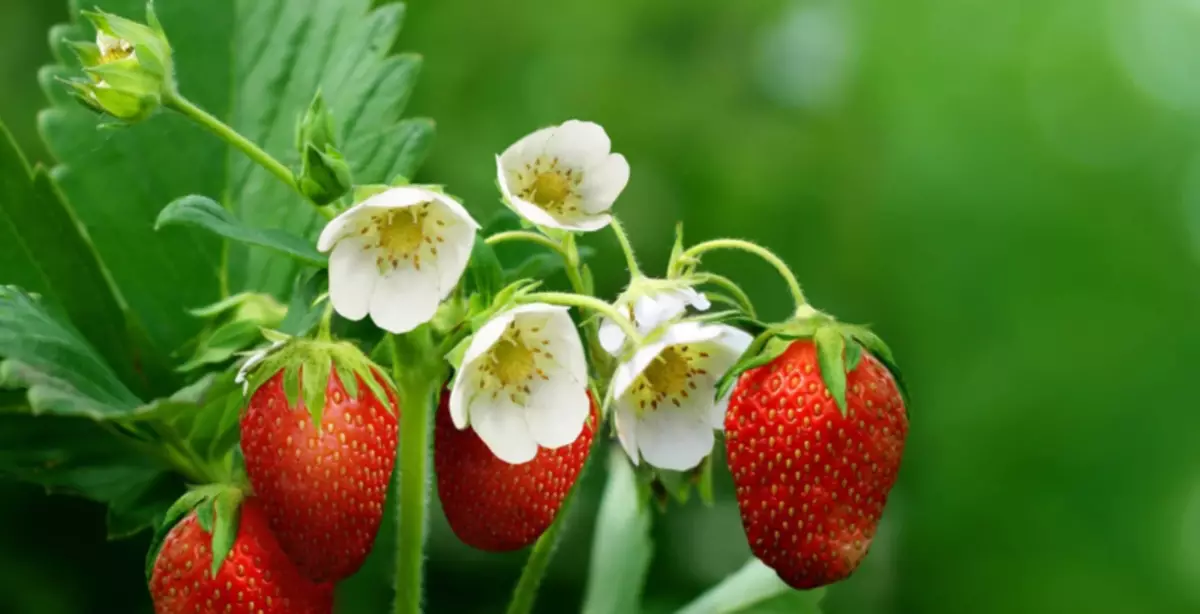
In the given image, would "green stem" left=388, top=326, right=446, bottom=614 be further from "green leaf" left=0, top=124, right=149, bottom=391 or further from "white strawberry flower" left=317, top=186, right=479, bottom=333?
"green leaf" left=0, top=124, right=149, bottom=391

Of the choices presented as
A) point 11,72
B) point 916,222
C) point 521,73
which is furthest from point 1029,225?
point 11,72

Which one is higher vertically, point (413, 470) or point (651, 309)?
point (651, 309)

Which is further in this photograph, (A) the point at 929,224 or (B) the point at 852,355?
(A) the point at 929,224

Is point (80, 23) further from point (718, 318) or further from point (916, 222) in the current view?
point (916, 222)

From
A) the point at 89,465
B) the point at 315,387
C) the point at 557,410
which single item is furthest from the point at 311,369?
the point at 89,465

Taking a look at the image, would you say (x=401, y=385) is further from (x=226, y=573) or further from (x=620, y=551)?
(x=620, y=551)

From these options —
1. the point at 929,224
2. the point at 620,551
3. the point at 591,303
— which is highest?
the point at 591,303
